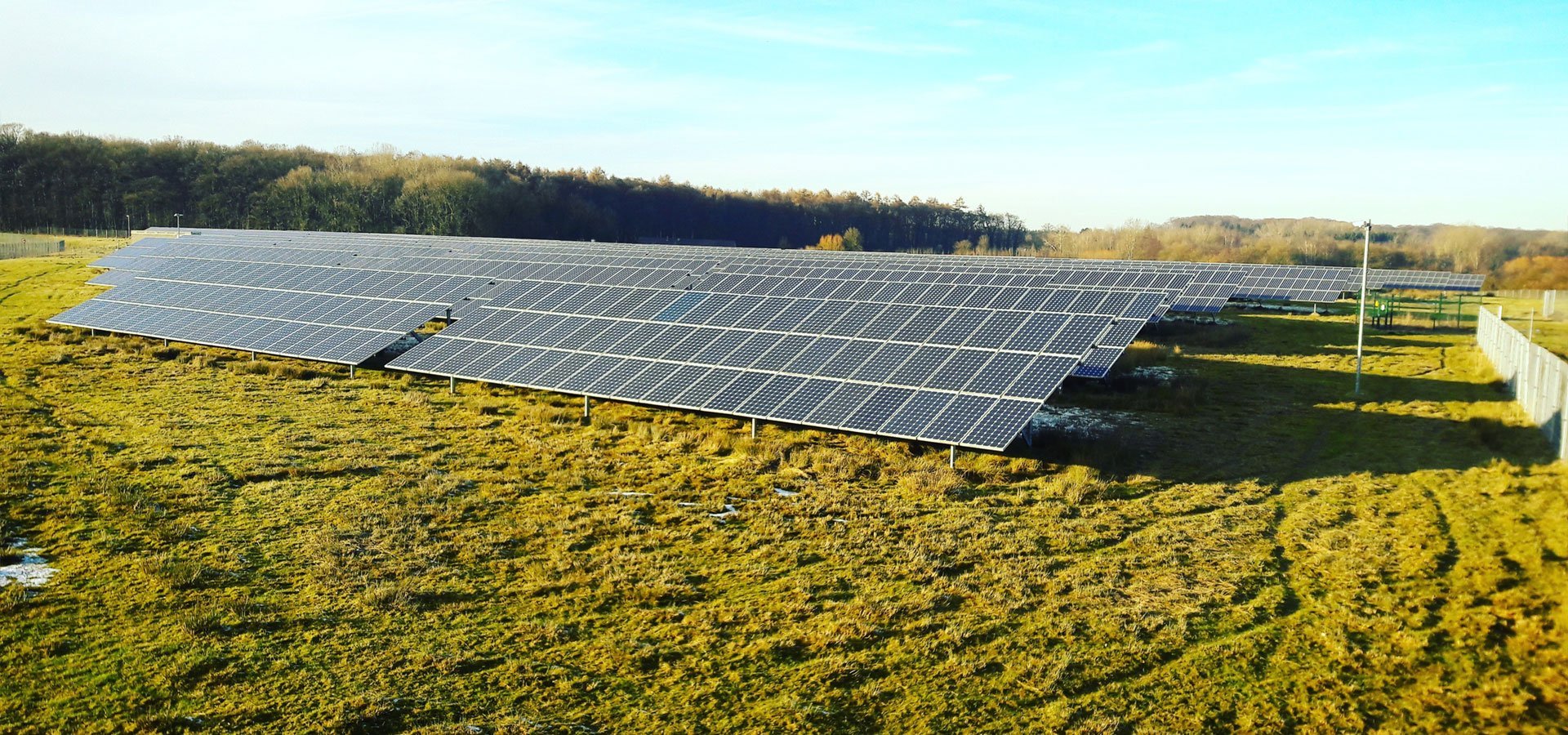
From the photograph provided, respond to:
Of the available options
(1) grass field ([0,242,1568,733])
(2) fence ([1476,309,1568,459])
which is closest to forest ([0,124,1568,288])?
(2) fence ([1476,309,1568,459])

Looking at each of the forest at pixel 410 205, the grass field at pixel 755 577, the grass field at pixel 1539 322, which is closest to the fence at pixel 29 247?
the forest at pixel 410 205

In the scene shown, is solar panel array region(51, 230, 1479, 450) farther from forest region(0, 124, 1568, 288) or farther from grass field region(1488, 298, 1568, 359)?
forest region(0, 124, 1568, 288)

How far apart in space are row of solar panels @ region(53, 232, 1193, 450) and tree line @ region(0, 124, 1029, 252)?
223ft

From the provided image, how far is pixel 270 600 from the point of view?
12.2 m

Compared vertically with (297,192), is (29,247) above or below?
below

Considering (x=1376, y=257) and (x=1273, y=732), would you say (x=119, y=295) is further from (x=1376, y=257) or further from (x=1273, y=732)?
(x=1376, y=257)

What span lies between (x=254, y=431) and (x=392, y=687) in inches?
572

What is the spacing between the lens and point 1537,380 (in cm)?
2436

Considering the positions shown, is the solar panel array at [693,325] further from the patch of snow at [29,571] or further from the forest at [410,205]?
the forest at [410,205]

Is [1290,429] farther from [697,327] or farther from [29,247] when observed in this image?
[29,247]

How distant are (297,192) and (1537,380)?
11384cm

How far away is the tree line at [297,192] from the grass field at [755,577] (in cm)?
9047

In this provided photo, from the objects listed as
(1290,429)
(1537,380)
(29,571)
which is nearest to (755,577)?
(29,571)

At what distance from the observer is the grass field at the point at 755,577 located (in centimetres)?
995
